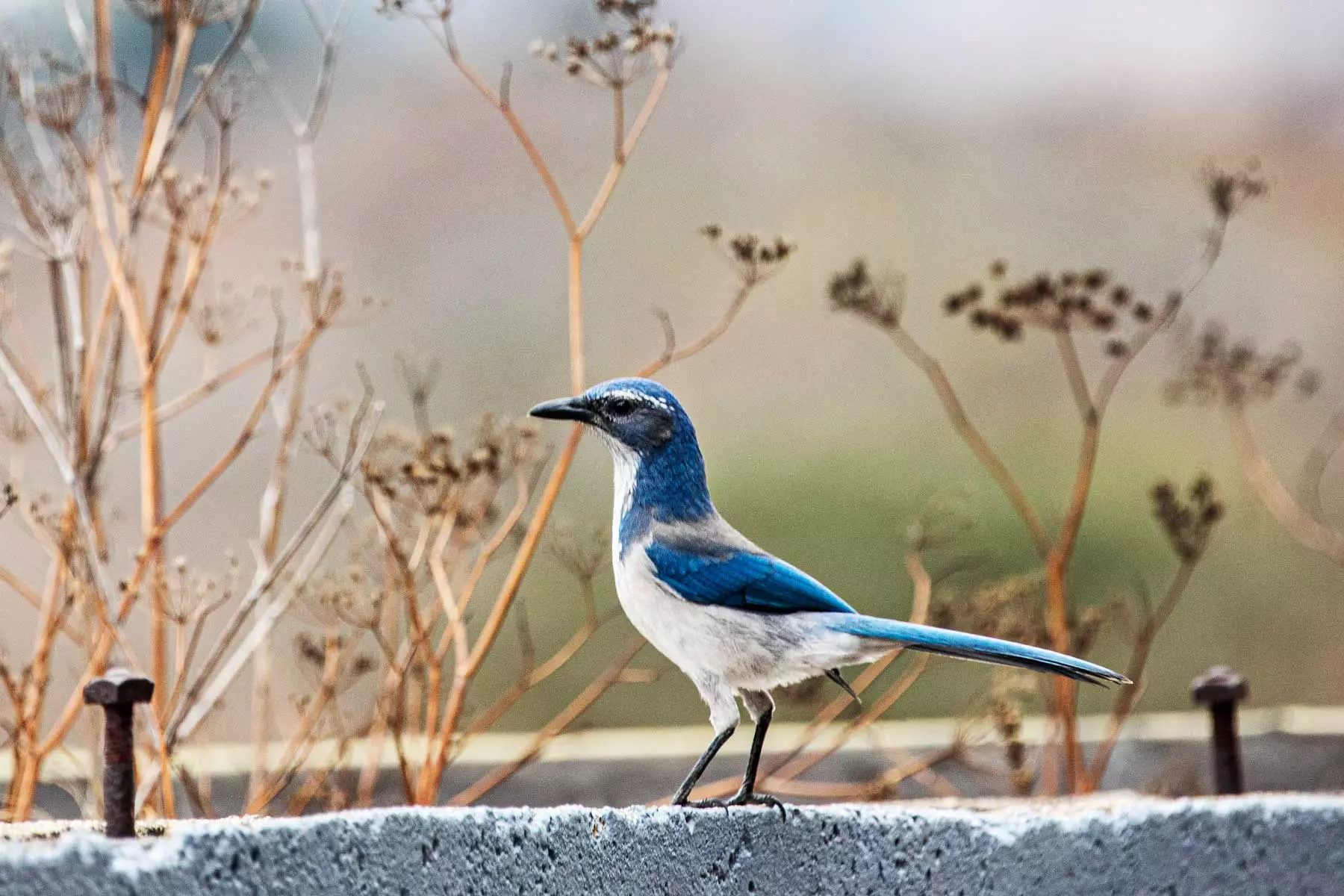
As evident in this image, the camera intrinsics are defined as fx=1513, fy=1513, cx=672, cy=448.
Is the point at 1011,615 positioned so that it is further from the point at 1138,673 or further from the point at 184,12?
the point at 184,12

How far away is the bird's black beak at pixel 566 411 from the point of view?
4.75 ft

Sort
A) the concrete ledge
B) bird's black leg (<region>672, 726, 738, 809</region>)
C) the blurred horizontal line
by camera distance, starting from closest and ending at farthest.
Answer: the concrete ledge
bird's black leg (<region>672, 726, 738, 809</region>)
the blurred horizontal line

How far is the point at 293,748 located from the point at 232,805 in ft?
1.84

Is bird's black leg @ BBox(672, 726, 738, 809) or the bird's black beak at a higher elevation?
the bird's black beak

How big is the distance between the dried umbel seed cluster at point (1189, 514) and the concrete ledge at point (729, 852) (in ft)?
1.67

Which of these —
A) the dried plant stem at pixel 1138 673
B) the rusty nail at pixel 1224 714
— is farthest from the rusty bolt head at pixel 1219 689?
the dried plant stem at pixel 1138 673

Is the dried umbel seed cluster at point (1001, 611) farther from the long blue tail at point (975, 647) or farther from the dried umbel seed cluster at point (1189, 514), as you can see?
the long blue tail at point (975, 647)

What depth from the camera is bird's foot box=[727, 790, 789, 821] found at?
4.91 ft

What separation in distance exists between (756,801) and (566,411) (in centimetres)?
44

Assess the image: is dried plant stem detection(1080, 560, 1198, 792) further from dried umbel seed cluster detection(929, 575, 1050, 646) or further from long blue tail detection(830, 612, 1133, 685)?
long blue tail detection(830, 612, 1133, 685)

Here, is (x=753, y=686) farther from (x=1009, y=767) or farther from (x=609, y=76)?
(x=1009, y=767)

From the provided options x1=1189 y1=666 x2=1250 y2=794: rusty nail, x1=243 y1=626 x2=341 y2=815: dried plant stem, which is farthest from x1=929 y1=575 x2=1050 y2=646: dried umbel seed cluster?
x1=243 y1=626 x2=341 y2=815: dried plant stem

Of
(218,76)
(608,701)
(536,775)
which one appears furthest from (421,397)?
(608,701)

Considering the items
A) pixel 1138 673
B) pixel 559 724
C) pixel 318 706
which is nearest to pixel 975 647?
pixel 559 724
